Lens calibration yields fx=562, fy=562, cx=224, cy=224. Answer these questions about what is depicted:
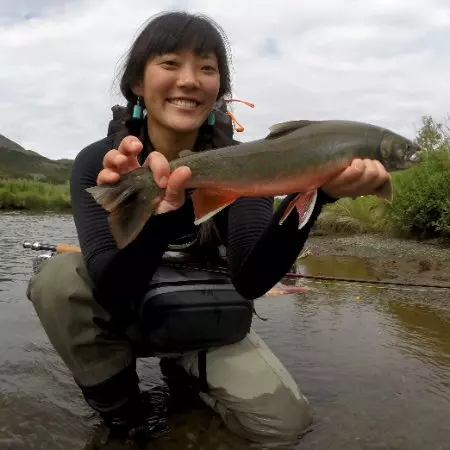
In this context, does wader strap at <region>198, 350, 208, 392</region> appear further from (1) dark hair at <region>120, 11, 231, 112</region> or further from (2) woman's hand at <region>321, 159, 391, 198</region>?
(1) dark hair at <region>120, 11, 231, 112</region>

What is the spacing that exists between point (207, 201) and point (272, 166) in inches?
11.9

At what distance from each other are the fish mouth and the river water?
5.24 feet

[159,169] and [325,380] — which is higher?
[159,169]

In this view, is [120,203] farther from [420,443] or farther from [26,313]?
[26,313]

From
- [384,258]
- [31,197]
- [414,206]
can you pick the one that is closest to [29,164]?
[31,197]

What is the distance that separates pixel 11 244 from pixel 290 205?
9.48 metres

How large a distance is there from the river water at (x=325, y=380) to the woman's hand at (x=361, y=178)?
1262 mm

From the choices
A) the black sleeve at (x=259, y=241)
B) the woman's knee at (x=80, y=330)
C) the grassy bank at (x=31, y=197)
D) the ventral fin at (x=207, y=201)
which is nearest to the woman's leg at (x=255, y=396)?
the black sleeve at (x=259, y=241)

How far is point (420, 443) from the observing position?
2619 mm

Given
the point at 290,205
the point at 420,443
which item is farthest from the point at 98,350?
the point at 420,443

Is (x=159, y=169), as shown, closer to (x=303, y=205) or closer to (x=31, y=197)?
(x=303, y=205)

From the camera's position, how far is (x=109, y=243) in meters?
2.68

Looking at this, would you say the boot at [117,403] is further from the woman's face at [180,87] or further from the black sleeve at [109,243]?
the woman's face at [180,87]

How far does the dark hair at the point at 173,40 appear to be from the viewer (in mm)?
2758
